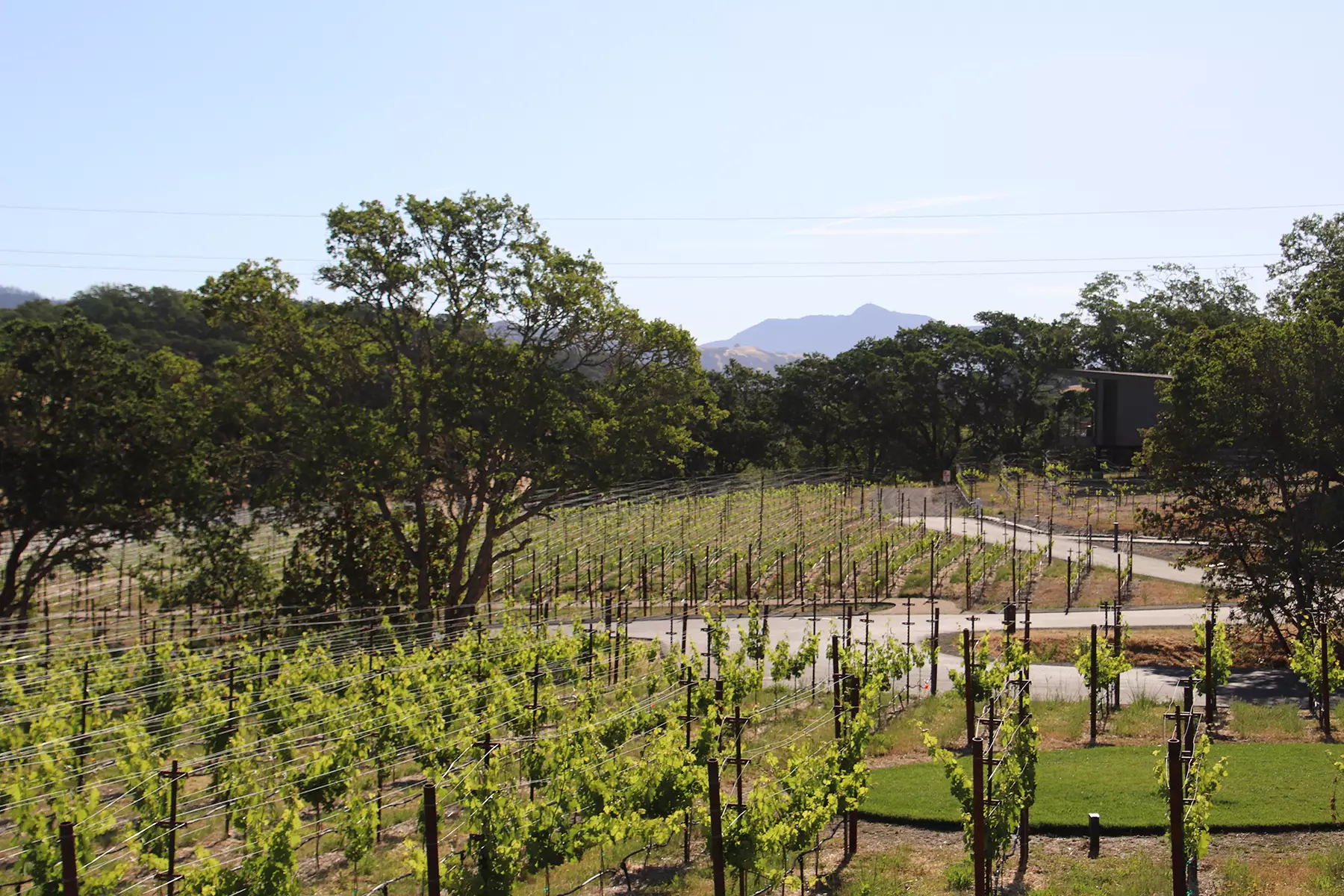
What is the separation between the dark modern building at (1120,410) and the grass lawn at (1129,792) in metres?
39.6

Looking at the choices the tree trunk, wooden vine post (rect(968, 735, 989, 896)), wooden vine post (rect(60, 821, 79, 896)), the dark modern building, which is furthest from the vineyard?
the dark modern building

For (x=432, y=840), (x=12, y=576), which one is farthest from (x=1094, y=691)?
(x=12, y=576)

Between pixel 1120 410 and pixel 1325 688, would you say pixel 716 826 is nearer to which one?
pixel 1325 688

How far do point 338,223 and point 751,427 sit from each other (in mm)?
35584

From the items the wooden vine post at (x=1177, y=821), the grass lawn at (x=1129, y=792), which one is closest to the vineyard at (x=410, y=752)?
the grass lawn at (x=1129, y=792)

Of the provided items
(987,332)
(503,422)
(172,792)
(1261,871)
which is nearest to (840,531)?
(503,422)

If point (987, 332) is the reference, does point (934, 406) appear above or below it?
below

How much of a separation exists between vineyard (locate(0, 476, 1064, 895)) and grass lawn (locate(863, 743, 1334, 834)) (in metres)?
0.85

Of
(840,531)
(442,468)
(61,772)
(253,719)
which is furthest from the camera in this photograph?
(840,531)

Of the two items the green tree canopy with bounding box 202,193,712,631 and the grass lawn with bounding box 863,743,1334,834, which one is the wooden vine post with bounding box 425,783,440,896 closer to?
the grass lawn with bounding box 863,743,1334,834

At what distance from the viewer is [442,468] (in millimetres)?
22391

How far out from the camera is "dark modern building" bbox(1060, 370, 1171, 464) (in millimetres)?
50219

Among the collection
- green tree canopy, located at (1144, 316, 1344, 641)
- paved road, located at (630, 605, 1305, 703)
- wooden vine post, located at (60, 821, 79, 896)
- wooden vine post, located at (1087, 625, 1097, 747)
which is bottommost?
paved road, located at (630, 605, 1305, 703)

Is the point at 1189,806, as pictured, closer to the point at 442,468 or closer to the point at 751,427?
the point at 442,468
